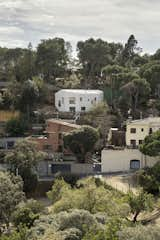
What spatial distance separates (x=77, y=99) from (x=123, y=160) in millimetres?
12465

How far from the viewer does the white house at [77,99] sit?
45875mm

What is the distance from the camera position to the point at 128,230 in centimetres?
1734

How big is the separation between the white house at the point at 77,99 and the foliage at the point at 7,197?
20331 millimetres

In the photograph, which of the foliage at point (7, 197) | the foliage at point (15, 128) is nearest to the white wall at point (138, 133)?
the foliage at point (15, 128)

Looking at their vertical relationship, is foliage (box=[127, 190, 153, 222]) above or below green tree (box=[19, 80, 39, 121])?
below

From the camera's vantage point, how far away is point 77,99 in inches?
1809

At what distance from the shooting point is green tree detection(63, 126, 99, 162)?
34.9 metres

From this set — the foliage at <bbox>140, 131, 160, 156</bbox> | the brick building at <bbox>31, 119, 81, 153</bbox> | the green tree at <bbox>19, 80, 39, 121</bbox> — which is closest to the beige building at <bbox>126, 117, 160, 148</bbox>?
the foliage at <bbox>140, 131, 160, 156</bbox>

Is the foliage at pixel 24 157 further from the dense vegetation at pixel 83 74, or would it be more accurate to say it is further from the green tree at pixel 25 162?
the dense vegetation at pixel 83 74

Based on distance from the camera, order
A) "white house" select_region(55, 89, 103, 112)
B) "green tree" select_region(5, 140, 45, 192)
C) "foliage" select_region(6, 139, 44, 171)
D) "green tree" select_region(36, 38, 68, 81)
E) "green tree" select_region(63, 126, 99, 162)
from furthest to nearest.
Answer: "green tree" select_region(36, 38, 68, 81), "white house" select_region(55, 89, 103, 112), "green tree" select_region(63, 126, 99, 162), "foliage" select_region(6, 139, 44, 171), "green tree" select_region(5, 140, 45, 192)

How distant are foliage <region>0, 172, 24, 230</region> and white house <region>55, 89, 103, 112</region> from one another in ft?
66.7

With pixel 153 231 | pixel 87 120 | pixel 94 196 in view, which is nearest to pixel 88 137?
pixel 87 120

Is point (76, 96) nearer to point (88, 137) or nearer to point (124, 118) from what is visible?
point (124, 118)

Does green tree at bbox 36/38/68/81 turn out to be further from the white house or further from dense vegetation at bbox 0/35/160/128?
the white house
